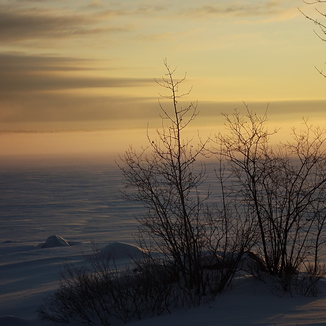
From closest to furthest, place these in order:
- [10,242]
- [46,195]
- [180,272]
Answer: [180,272]
[10,242]
[46,195]

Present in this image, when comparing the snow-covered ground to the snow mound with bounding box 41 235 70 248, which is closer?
the snow-covered ground

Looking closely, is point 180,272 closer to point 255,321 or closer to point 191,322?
point 191,322

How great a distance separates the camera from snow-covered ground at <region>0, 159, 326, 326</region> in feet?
28.7

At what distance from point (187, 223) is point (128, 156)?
1.74m

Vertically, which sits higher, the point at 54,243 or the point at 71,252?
the point at 54,243

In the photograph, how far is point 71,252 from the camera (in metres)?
31.1

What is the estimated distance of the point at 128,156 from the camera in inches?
413

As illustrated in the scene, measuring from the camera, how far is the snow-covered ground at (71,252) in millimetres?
8734

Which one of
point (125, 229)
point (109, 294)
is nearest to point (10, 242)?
point (125, 229)

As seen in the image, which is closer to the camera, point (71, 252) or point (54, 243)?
point (71, 252)

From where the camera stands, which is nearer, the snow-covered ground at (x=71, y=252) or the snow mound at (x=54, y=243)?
the snow-covered ground at (x=71, y=252)

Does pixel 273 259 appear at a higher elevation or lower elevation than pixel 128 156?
lower

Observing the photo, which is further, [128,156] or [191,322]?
[128,156]

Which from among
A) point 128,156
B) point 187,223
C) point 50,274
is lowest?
point 50,274
